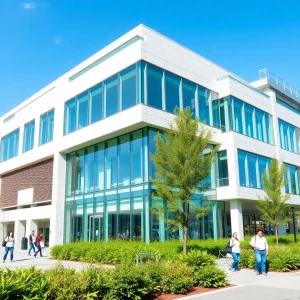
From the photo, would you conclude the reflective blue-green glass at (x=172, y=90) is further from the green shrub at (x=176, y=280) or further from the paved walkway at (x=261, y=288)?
the green shrub at (x=176, y=280)

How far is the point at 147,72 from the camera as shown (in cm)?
2203

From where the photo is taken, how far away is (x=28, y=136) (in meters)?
33.3

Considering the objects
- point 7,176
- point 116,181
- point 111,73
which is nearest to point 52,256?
point 116,181

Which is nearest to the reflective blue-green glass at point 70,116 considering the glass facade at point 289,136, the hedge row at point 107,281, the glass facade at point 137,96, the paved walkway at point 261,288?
the glass facade at point 137,96

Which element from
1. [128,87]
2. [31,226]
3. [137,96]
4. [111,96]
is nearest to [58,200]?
[31,226]

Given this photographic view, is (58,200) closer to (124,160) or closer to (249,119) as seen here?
(124,160)

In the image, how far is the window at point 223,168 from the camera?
2601 centimetres

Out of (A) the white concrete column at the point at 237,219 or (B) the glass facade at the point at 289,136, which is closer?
(A) the white concrete column at the point at 237,219

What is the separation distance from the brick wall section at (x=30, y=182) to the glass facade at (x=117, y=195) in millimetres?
2549

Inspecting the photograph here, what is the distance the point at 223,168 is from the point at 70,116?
1256cm

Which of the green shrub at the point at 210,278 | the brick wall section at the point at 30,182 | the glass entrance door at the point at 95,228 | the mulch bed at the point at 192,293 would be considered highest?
the brick wall section at the point at 30,182

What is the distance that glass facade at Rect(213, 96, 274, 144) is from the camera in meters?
27.2

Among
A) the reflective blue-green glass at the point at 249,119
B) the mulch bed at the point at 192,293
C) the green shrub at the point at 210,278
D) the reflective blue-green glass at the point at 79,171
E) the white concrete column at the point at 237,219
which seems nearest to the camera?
the mulch bed at the point at 192,293

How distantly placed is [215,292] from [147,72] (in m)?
15.2
